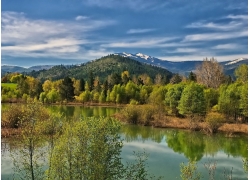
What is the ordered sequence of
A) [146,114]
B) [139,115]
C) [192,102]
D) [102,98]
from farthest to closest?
1. [102,98]
2. [192,102]
3. [139,115]
4. [146,114]

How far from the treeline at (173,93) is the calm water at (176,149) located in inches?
164

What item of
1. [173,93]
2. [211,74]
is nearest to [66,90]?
[211,74]

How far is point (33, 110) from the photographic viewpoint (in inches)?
267

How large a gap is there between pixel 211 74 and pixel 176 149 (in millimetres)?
26406

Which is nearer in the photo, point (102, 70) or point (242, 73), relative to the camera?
point (242, 73)

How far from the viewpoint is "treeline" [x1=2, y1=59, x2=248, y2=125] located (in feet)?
74.7

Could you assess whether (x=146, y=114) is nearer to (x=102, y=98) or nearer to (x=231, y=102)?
(x=231, y=102)

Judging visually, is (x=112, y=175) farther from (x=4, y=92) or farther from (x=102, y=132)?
(x=4, y=92)

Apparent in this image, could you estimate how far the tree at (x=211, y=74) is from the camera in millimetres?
38972

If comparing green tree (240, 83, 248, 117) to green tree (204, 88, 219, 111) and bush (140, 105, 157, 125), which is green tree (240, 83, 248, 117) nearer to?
green tree (204, 88, 219, 111)

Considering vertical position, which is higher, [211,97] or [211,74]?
[211,74]

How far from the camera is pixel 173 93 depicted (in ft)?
85.1

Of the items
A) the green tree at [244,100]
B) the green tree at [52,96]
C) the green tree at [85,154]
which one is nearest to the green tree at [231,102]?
the green tree at [244,100]

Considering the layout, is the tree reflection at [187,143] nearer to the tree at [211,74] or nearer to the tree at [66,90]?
the tree at [211,74]
